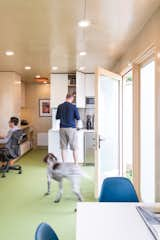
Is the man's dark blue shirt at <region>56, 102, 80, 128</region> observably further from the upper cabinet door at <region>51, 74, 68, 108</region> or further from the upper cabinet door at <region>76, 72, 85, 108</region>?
the upper cabinet door at <region>51, 74, 68, 108</region>

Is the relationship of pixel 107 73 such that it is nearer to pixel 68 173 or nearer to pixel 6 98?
pixel 68 173

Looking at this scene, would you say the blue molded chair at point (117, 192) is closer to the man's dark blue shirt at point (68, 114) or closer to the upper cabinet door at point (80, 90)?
Answer: the man's dark blue shirt at point (68, 114)

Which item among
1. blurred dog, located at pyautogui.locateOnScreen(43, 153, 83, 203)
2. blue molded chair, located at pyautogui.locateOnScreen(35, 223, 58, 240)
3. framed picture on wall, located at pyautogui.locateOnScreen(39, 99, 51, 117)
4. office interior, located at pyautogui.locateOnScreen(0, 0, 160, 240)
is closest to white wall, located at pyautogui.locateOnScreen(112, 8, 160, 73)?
office interior, located at pyautogui.locateOnScreen(0, 0, 160, 240)

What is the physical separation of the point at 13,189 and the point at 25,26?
2.80 metres

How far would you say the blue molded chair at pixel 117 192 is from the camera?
249 centimetres

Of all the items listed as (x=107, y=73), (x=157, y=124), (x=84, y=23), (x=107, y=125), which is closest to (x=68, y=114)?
(x=107, y=125)

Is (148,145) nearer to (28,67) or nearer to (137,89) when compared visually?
(137,89)

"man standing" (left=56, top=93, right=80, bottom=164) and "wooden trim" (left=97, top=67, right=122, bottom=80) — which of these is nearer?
"wooden trim" (left=97, top=67, right=122, bottom=80)

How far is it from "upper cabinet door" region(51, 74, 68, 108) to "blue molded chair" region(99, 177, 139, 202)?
560cm

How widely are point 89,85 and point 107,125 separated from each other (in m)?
3.12

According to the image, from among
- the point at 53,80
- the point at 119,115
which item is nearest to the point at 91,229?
the point at 119,115

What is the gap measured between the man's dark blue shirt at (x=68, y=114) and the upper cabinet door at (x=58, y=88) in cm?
171

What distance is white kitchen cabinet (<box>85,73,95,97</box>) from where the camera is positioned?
8055mm

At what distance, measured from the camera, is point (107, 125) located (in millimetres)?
5164
